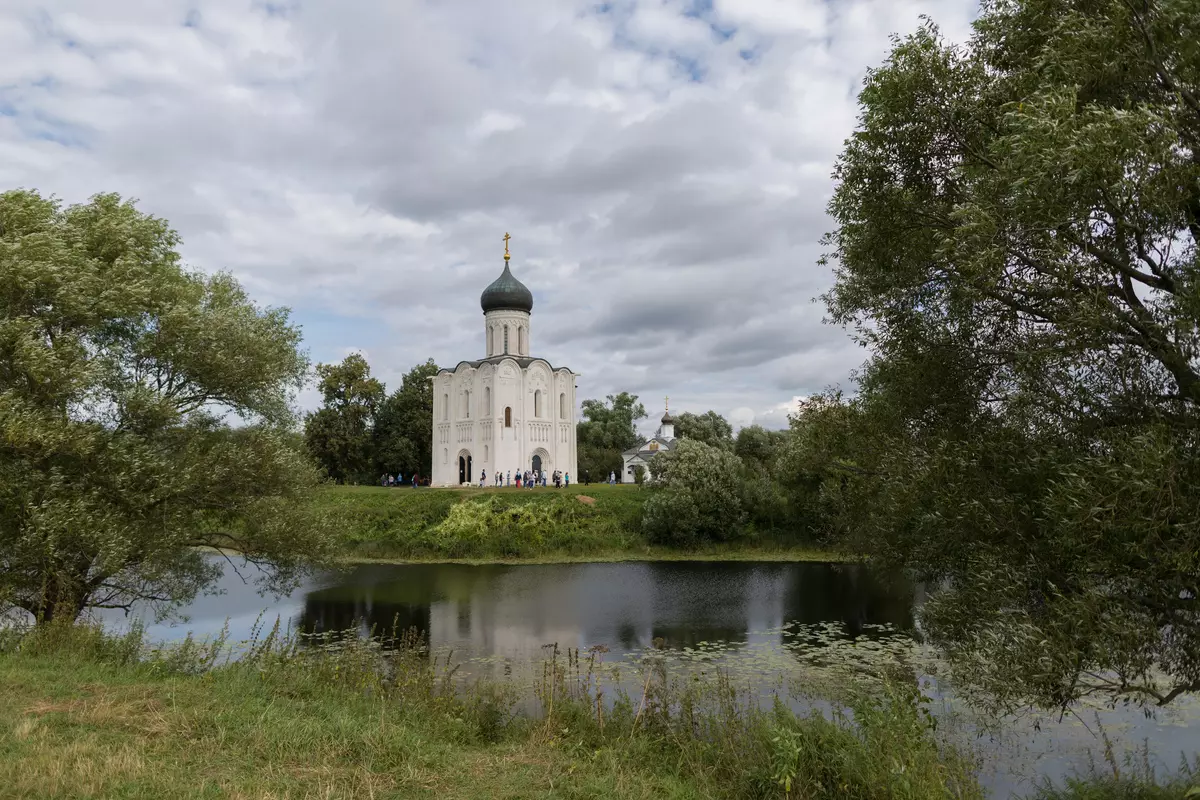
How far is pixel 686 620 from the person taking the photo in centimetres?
1842

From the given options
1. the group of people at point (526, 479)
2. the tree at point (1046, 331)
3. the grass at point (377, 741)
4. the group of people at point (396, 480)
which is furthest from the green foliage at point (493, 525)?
the tree at point (1046, 331)

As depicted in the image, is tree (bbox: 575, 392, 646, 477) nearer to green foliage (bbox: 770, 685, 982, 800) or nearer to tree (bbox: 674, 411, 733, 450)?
tree (bbox: 674, 411, 733, 450)

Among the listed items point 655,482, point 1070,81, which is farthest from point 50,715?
point 655,482

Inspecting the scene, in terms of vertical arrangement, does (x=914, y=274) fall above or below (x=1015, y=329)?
above

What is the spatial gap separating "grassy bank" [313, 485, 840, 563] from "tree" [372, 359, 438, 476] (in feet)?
46.5

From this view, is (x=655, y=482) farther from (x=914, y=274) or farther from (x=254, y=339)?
(x=914, y=274)

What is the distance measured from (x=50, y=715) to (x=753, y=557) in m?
28.2

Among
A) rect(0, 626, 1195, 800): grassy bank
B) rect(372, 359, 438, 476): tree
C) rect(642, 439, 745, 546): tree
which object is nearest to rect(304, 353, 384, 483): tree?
rect(372, 359, 438, 476): tree

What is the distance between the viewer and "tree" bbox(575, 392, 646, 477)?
2502 inches

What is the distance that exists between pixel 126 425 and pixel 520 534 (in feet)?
75.0

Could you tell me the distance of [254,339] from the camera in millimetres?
12078

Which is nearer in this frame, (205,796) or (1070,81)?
(205,796)

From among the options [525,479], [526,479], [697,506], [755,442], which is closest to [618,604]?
[697,506]

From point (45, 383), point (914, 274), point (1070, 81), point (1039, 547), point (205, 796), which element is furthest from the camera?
point (45, 383)
